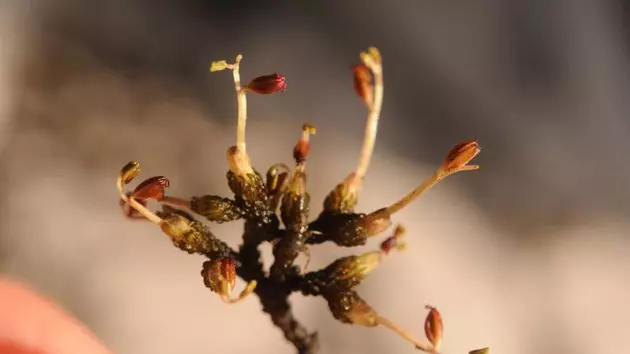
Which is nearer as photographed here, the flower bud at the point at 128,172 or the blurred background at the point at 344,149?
the flower bud at the point at 128,172

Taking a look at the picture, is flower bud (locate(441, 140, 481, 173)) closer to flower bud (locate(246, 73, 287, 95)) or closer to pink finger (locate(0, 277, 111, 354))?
flower bud (locate(246, 73, 287, 95))

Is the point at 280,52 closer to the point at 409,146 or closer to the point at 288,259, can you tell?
the point at 409,146

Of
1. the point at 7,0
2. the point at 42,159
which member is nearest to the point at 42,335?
the point at 42,159

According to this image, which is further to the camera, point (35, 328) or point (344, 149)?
point (344, 149)

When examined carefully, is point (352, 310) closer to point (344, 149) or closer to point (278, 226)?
point (278, 226)

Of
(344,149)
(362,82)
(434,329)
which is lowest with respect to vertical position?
(434,329)

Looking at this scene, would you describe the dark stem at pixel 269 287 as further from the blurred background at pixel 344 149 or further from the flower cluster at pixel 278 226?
the blurred background at pixel 344 149

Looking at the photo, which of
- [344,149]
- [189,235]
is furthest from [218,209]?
[344,149]

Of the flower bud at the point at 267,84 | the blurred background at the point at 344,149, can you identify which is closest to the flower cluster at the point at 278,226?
the flower bud at the point at 267,84
